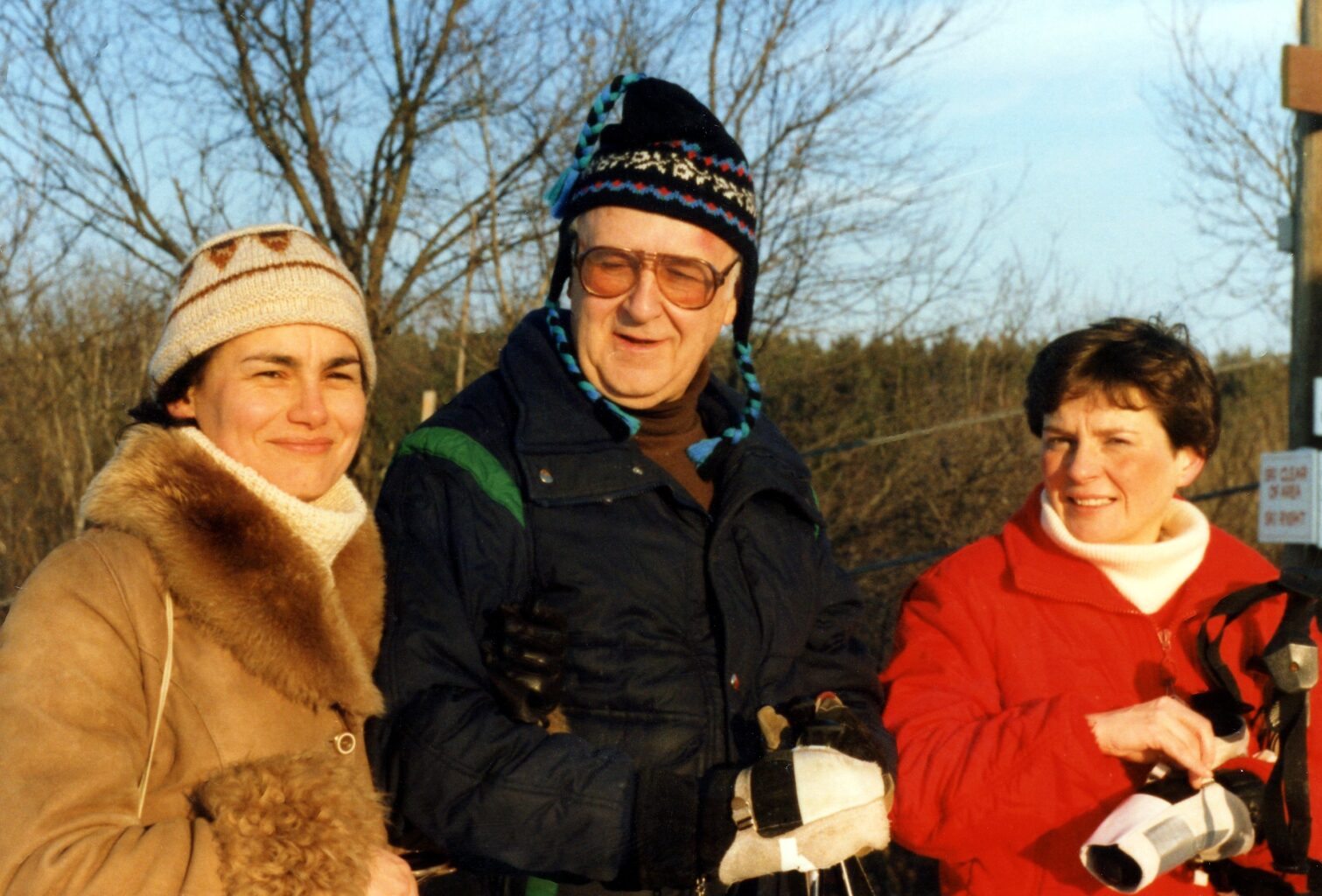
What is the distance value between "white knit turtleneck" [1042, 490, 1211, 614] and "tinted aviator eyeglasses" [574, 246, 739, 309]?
1011 mm

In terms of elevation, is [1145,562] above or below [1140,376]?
below

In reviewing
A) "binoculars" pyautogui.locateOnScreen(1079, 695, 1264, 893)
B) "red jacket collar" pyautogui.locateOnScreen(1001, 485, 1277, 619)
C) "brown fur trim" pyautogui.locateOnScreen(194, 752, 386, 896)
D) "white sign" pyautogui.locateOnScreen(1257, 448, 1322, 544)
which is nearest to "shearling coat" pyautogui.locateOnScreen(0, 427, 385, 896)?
"brown fur trim" pyautogui.locateOnScreen(194, 752, 386, 896)

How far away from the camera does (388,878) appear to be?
6.57 feet

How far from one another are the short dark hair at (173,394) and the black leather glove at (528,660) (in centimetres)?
64

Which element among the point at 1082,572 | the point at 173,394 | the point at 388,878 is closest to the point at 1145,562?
the point at 1082,572

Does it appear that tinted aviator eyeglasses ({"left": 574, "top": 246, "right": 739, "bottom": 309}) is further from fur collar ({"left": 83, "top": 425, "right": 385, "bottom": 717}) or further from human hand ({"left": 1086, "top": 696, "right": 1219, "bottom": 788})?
human hand ({"left": 1086, "top": 696, "right": 1219, "bottom": 788})

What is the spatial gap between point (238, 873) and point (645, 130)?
4.82 ft

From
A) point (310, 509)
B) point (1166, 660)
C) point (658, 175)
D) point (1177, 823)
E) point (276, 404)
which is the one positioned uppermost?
point (658, 175)

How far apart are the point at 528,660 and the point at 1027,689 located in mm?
1190

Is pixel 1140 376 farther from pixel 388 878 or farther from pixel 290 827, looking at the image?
pixel 290 827

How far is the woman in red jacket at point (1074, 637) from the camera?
259cm

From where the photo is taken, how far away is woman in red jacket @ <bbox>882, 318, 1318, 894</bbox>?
8.50 ft

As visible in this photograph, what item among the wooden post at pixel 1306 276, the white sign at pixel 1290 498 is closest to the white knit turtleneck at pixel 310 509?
the white sign at pixel 1290 498

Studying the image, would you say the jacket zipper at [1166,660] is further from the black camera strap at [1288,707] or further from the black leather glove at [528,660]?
the black leather glove at [528,660]
